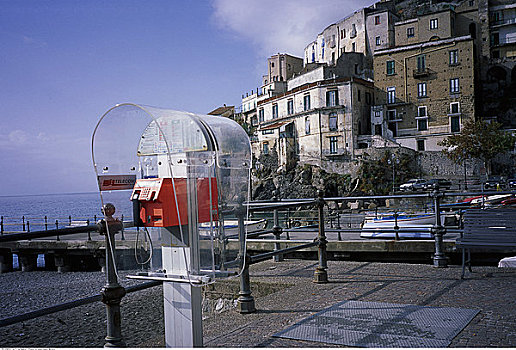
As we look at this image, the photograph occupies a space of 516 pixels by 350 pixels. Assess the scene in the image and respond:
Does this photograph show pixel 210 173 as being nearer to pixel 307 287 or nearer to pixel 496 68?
pixel 307 287

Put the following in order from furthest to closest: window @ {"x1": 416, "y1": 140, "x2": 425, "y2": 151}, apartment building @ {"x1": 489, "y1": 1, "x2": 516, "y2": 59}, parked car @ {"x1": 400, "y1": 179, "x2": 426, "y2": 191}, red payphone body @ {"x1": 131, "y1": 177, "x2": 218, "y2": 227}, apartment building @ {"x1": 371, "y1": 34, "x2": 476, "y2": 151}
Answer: apartment building @ {"x1": 489, "y1": 1, "x2": 516, "y2": 59}, window @ {"x1": 416, "y1": 140, "x2": 425, "y2": 151}, apartment building @ {"x1": 371, "y1": 34, "x2": 476, "y2": 151}, parked car @ {"x1": 400, "y1": 179, "x2": 426, "y2": 191}, red payphone body @ {"x1": 131, "y1": 177, "x2": 218, "y2": 227}

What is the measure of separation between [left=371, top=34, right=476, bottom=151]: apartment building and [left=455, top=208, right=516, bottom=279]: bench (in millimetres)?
47623

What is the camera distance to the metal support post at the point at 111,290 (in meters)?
3.45

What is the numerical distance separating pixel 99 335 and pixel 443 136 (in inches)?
1883

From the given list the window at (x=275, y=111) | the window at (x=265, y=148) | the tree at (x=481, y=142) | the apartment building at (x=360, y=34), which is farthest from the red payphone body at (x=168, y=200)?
the apartment building at (x=360, y=34)

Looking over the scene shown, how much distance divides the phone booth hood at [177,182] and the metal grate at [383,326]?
54.3 inches

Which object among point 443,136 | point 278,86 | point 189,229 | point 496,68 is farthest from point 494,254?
point 278,86

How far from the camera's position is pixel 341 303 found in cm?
544

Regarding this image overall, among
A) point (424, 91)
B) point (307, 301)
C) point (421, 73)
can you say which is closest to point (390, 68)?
point (421, 73)

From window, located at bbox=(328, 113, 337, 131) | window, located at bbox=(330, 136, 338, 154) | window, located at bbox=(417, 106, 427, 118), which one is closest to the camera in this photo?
window, located at bbox=(417, 106, 427, 118)

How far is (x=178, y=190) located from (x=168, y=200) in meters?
0.10

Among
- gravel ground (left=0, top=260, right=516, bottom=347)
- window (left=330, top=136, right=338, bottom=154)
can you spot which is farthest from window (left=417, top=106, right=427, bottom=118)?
gravel ground (left=0, top=260, right=516, bottom=347)

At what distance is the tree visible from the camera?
4419 cm

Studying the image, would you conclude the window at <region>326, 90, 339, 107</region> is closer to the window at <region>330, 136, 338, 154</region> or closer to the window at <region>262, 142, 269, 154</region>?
the window at <region>330, 136, 338, 154</region>
